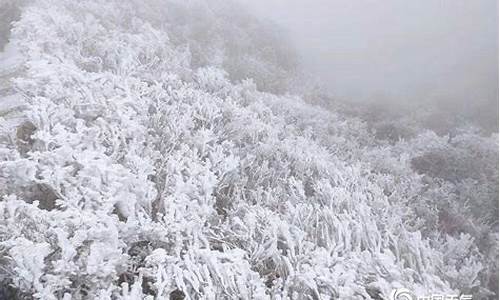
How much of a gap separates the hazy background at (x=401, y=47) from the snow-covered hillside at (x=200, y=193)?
331 cm

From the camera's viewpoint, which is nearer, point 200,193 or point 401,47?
point 200,193

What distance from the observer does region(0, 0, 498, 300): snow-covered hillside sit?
3297 millimetres

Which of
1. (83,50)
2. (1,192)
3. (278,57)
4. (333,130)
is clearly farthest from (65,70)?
(278,57)

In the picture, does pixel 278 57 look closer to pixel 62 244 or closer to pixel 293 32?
pixel 293 32

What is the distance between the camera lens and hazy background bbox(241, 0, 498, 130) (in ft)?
36.3

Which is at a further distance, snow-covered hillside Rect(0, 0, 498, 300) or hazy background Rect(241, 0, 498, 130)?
hazy background Rect(241, 0, 498, 130)

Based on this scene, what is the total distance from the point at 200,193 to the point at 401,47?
493 inches

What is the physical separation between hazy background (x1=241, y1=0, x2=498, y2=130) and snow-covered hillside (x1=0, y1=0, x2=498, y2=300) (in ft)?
10.9

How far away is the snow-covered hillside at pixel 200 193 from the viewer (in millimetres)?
3297

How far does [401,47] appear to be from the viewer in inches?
595

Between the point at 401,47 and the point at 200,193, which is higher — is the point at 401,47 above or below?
above

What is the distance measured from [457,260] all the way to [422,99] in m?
7.73

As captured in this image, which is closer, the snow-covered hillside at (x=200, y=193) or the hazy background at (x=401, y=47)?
the snow-covered hillside at (x=200, y=193)

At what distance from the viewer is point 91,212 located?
3572 mm
